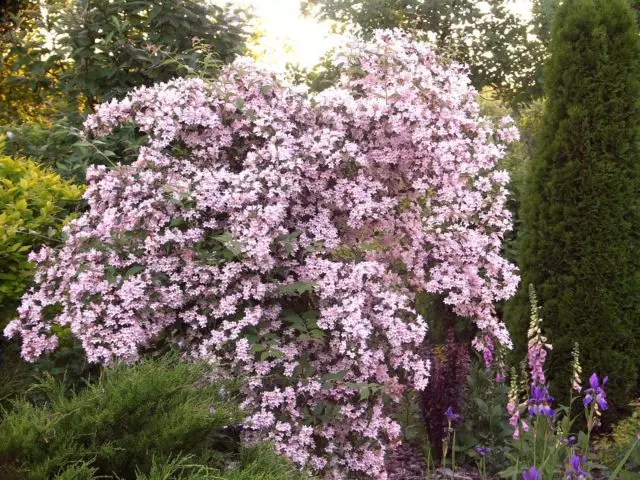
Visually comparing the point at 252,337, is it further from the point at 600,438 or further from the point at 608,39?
the point at 608,39

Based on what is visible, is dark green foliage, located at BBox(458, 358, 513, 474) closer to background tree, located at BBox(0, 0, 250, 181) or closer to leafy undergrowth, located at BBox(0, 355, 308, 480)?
leafy undergrowth, located at BBox(0, 355, 308, 480)

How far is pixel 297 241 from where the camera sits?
390cm

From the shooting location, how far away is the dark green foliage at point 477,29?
12.7 metres

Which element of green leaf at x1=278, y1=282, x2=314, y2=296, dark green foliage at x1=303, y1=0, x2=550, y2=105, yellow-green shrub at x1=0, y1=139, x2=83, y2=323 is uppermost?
dark green foliage at x1=303, y1=0, x2=550, y2=105

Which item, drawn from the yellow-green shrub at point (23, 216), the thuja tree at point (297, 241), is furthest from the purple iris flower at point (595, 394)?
the yellow-green shrub at point (23, 216)

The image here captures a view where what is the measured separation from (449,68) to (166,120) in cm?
173

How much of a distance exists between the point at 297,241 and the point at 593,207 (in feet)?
8.86

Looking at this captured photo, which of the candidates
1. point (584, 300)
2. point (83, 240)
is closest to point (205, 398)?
point (83, 240)

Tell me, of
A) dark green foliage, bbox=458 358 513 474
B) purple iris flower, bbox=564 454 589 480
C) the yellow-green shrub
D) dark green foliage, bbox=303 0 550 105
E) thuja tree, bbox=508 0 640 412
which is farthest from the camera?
dark green foliage, bbox=303 0 550 105

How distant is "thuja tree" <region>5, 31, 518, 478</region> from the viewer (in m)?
3.62

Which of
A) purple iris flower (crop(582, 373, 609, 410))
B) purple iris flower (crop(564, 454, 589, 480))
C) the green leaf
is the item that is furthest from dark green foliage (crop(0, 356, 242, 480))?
purple iris flower (crop(582, 373, 609, 410))

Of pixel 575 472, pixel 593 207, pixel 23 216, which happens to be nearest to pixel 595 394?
pixel 575 472

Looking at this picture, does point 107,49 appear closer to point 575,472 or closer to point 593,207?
point 593,207

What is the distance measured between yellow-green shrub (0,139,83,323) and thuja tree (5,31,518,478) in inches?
18.5
